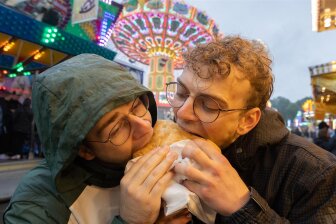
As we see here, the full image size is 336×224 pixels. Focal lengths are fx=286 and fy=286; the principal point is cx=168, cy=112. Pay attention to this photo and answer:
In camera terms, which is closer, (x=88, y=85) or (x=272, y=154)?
(x=88, y=85)

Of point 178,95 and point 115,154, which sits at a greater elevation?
point 178,95

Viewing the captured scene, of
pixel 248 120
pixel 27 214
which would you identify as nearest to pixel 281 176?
pixel 248 120

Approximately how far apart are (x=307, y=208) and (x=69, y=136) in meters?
1.19

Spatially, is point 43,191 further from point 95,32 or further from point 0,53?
point 95,32

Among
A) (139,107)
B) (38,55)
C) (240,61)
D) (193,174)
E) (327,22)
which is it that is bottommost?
(193,174)

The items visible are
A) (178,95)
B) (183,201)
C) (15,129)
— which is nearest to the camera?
(183,201)

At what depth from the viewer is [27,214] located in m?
1.35

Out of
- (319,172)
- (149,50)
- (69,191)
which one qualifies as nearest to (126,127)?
(69,191)

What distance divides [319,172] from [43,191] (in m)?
1.39

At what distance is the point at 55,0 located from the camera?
9172 mm

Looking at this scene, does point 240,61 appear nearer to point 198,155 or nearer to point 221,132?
point 221,132

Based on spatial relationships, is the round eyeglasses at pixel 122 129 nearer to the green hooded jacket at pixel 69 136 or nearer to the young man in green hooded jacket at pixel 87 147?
the young man in green hooded jacket at pixel 87 147

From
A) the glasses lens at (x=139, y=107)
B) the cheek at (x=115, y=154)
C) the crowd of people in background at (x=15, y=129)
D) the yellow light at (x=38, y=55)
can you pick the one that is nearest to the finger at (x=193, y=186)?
the cheek at (x=115, y=154)

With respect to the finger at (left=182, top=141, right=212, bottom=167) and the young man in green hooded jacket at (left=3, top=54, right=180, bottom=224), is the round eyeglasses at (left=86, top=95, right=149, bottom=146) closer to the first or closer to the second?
the young man in green hooded jacket at (left=3, top=54, right=180, bottom=224)
